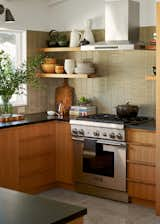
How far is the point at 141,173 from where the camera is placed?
5023 mm

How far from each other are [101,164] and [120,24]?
1.64 m

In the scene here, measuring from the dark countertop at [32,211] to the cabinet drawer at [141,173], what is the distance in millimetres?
2914

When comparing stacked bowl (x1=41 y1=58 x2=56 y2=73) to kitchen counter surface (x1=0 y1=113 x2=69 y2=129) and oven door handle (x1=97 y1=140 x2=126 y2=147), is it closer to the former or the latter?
kitchen counter surface (x1=0 y1=113 x2=69 y2=129)

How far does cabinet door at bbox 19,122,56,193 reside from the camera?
5298 mm

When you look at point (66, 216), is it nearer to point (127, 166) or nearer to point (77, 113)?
point (127, 166)

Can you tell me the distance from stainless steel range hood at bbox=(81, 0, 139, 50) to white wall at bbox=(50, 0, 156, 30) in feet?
0.42

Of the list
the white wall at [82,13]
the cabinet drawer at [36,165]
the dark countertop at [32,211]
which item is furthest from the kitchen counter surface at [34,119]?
the dark countertop at [32,211]

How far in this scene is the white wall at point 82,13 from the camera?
17.9 ft

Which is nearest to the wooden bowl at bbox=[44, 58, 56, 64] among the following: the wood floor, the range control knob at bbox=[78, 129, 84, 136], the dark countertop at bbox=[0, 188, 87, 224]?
the range control knob at bbox=[78, 129, 84, 136]

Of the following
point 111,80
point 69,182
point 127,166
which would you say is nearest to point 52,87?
point 111,80

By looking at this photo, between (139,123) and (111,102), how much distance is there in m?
0.85

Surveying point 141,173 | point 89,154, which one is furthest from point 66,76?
point 141,173

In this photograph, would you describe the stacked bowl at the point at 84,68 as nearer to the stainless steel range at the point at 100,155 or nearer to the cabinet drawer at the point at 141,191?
the stainless steel range at the point at 100,155

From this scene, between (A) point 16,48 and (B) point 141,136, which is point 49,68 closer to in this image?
(A) point 16,48
